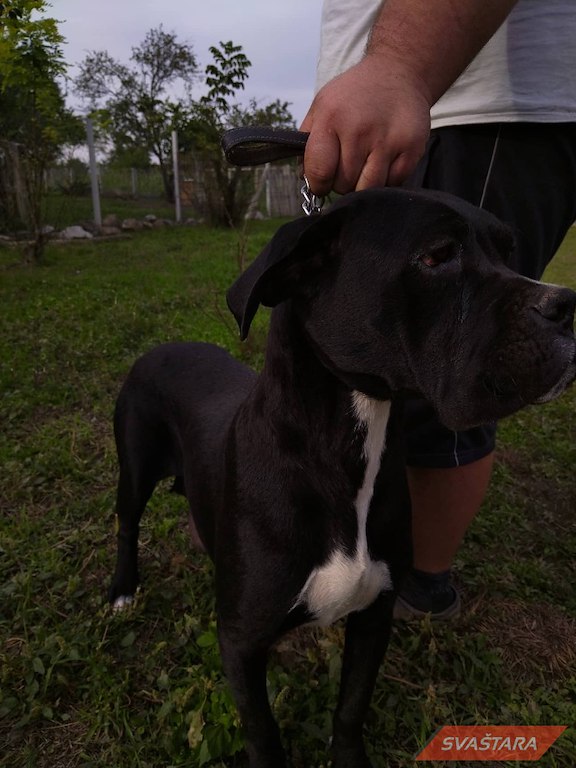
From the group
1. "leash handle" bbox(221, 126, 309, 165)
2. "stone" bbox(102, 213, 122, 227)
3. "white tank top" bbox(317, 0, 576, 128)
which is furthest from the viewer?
"stone" bbox(102, 213, 122, 227)

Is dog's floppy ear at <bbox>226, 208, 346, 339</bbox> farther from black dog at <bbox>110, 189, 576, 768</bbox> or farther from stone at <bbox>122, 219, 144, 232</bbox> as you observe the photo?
stone at <bbox>122, 219, 144, 232</bbox>

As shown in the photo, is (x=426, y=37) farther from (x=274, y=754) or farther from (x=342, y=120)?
(x=274, y=754)

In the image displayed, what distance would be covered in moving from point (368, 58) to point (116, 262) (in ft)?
26.8

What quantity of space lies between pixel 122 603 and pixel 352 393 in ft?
4.91

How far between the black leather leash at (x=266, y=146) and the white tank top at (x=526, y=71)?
543mm

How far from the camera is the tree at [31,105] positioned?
16.9 ft

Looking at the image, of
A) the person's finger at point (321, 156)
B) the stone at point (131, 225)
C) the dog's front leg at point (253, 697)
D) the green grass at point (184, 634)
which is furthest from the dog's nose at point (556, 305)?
the stone at point (131, 225)

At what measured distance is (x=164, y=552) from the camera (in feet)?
9.31

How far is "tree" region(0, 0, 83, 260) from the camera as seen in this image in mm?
5164

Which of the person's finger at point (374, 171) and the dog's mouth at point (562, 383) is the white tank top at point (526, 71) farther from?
the dog's mouth at point (562, 383)

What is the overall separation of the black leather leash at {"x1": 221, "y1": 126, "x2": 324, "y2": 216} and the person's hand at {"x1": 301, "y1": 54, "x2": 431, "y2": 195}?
3.7 inches

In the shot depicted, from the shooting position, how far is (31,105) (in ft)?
29.2

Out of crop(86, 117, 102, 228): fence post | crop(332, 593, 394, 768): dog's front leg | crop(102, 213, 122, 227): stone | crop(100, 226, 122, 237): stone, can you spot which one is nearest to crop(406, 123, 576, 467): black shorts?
crop(332, 593, 394, 768): dog's front leg

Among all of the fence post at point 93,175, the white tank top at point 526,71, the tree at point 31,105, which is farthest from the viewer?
the fence post at point 93,175
